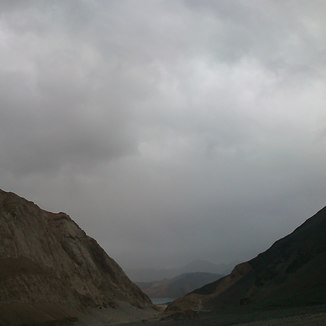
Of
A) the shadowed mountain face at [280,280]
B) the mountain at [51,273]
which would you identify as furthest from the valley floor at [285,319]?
the mountain at [51,273]

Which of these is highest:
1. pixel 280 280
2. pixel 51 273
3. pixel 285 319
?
pixel 51 273

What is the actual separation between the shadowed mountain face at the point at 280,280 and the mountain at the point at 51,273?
1867cm

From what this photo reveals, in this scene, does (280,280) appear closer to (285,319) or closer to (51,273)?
(51,273)

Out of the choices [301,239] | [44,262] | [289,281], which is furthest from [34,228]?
[301,239]

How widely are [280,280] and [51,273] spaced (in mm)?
48566

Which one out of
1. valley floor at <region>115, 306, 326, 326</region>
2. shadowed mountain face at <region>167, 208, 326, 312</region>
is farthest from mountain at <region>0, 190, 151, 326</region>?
valley floor at <region>115, 306, 326, 326</region>

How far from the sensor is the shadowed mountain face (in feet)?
314

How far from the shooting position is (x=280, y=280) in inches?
4309

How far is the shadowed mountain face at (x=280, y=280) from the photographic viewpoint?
95625mm

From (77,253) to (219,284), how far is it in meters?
47.5

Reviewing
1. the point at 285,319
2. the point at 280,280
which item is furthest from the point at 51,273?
the point at 285,319

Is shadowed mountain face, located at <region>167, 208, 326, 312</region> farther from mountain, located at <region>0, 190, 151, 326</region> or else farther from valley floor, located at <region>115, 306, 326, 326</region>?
mountain, located at <region>0, 190, 151, 326</region>

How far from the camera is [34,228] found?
106375mm

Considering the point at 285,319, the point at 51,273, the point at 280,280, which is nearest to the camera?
the point at 285,319
